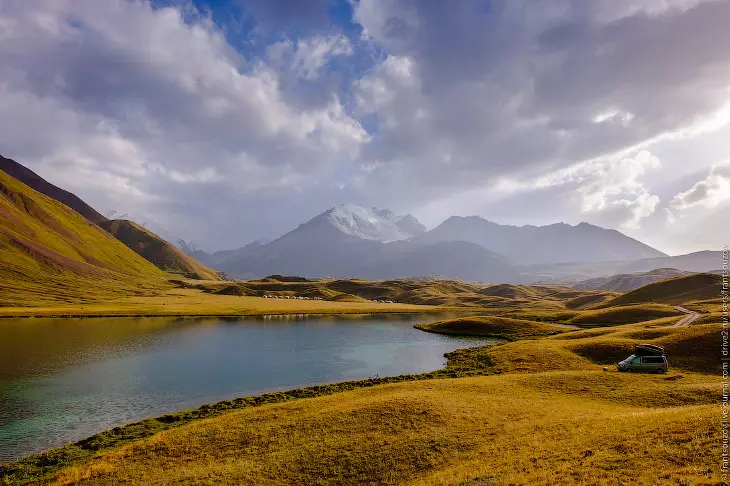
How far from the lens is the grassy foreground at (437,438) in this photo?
23.1 metres

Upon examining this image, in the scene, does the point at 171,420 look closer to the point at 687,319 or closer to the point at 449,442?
the point at 449,442

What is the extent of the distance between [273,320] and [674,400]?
134 m

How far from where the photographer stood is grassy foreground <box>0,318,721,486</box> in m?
23.1

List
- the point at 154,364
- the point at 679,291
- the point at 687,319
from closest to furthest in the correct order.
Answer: the point at 154,364 < the point at 687,319 < the point at 679,291

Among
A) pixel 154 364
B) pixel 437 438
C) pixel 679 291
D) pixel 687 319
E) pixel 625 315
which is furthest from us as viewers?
pixel 679 291

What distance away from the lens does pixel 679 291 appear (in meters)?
160

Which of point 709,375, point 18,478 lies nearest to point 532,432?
point 709,375

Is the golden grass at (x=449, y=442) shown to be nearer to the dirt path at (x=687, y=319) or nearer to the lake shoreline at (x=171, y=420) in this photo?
the lake shoreline at (x=171, y=420)

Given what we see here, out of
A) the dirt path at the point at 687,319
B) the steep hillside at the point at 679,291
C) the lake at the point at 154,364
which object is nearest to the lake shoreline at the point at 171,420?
the lake at the point at 154,364

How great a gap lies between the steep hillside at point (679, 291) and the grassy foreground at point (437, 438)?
122m

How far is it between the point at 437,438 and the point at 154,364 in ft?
210

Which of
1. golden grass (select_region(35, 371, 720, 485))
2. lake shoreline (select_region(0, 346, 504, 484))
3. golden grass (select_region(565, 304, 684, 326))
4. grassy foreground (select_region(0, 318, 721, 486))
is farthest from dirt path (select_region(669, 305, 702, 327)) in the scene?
lake shoreline (select_region(0, 346, 504, 484))

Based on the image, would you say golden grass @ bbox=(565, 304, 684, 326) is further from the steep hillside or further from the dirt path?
the steep hillside

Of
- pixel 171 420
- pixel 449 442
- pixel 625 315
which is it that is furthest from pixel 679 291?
pixel 171 420
